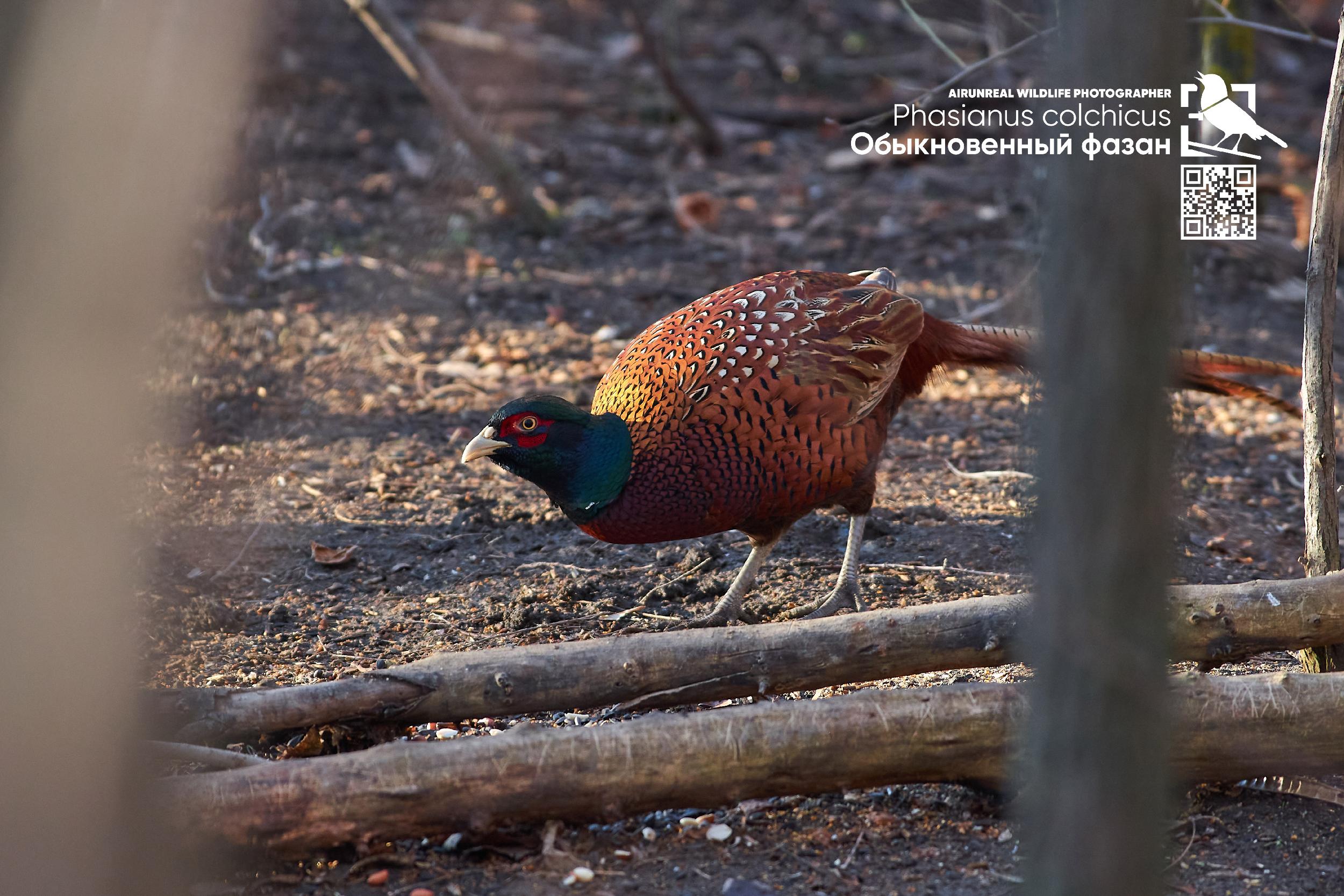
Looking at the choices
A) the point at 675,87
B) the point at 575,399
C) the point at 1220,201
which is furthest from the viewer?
the point at 675,87

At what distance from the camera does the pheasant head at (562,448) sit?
312cm

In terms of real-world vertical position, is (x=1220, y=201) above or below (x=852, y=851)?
above

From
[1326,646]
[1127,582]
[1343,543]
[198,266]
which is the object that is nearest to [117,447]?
[1127,582]

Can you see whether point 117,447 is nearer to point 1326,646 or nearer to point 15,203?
point 15,203

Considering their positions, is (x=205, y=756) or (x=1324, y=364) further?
(x=1324, y=364)

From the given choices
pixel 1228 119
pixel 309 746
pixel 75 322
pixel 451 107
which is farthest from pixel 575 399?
pixel 1228 119

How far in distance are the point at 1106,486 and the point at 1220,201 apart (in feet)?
16.7

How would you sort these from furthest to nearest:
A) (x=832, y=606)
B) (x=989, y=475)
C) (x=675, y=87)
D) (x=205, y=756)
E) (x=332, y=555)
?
1. (x=675, y=87)
2. (x=989, y=475)
3. (x=332, y=555)
4. (x=832, y=606)
5. (x=205, y=756)

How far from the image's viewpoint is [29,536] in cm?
177

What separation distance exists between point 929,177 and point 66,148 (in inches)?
271

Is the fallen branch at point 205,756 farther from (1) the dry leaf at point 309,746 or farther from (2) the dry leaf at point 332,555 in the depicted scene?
(2) the dry leaf at point 332,555

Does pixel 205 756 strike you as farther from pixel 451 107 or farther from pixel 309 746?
pixel 451 107

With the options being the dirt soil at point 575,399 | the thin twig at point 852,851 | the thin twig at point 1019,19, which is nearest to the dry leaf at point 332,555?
the dirt soil at point 575,399

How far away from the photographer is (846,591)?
3.52 meters
